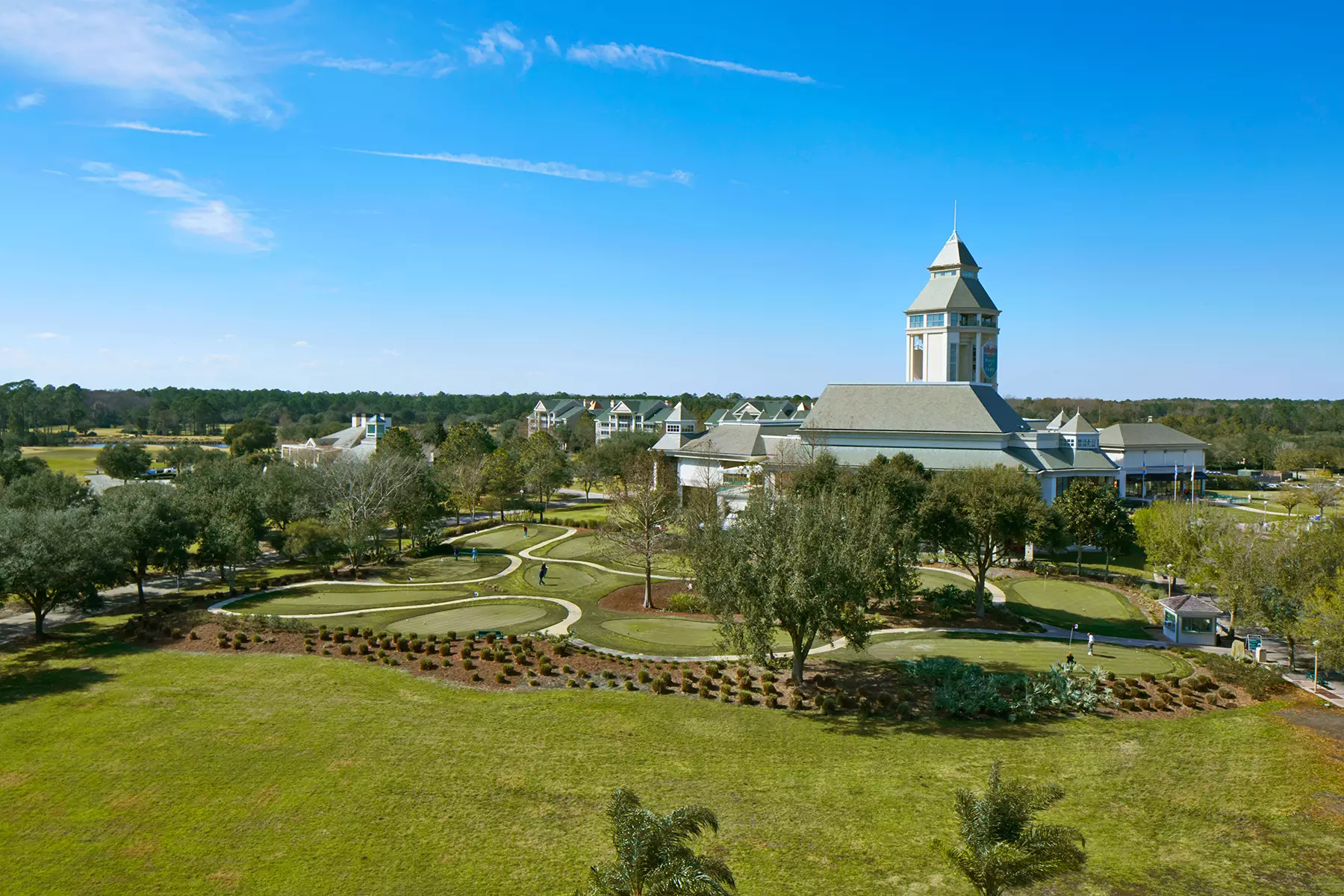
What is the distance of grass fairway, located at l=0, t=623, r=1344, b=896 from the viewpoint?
14.8 m

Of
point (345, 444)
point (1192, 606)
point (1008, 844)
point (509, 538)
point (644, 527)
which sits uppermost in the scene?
point (345, 444)

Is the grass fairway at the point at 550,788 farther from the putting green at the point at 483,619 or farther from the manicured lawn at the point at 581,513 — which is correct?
the manicured lawn at the point at 581,513

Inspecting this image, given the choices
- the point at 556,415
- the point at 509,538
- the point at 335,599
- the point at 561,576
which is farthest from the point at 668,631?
the point at 556,415

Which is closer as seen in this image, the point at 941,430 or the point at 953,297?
the point at 941,430

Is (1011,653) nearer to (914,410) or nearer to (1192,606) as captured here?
(1192,606)

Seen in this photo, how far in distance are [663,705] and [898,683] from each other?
8.36 m

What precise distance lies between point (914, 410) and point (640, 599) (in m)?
30.9

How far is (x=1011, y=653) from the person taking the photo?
2903 centimetres

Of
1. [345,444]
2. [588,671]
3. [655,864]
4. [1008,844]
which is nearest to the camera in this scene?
[655,864]

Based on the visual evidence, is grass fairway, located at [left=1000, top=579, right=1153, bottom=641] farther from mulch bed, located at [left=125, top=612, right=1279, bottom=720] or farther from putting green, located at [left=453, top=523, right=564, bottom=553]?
putting green, located at [left=453, top=523, right=564, bottom=553]

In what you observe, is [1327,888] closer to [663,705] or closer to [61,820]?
[663,705]

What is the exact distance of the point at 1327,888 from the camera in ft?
45.4

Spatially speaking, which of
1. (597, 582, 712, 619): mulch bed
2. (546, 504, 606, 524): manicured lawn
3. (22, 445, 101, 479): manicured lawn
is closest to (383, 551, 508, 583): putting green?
(597, 582, 712, 619): mulch bed

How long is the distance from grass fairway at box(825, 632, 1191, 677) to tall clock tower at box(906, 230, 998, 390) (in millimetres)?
36162
